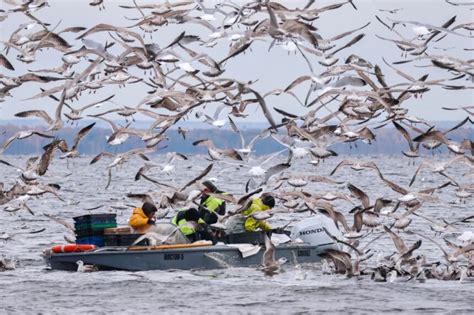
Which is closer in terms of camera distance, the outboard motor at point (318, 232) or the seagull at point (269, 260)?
the seagull at point (269, 260)

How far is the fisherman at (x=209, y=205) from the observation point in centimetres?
2822

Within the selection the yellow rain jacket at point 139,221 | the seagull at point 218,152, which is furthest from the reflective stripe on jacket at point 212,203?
the seagull at point 218,152

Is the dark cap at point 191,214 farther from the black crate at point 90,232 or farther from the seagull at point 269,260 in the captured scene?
the black crate at point 90,232

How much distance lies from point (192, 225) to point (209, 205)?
553 millimetres

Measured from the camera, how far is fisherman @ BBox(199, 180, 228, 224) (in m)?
28.2

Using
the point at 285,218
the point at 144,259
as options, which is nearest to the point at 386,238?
the point at 285,218

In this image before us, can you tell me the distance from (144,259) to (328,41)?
620cm

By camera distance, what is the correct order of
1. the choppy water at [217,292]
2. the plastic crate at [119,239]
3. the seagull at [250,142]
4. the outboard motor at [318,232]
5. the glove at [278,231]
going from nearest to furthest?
the choppy water at [217,292]
the seagull at [250,142]
the plastic crate at [119,239]
the outboard motor at [318,232]
the glove at [278,231]

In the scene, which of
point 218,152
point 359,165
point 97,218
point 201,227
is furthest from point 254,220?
point 97,218

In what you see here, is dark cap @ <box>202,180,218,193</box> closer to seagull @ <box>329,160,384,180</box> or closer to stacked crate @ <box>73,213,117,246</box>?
stacked crate @ <box>73,213,117,246</box>

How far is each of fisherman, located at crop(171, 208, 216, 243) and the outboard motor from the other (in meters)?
2.20

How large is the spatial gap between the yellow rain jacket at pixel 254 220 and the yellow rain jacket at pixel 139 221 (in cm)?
199

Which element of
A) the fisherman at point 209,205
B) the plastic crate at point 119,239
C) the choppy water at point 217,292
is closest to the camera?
the choppy water at point 217,292

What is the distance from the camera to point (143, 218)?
28391 millimetres
